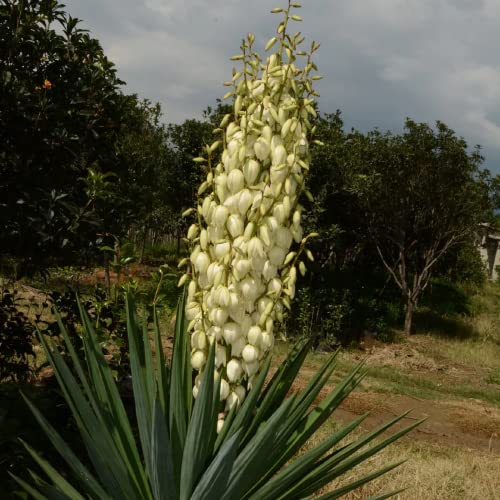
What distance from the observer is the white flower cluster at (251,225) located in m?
1.73

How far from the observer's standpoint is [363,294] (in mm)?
15320

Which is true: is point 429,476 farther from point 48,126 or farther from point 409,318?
point 409,318

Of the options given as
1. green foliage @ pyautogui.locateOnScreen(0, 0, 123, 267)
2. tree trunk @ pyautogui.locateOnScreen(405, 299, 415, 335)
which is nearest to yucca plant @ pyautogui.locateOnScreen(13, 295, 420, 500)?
green foliage @ pyautogui.locateOnScreen(0, 0, 123, 267)

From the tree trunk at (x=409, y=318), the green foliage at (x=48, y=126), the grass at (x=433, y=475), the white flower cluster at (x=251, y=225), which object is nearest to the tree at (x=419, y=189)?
the tree trunk at (x=409, y=318)

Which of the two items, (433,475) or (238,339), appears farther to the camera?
(433,475)

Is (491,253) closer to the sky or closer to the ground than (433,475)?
closer to the sky

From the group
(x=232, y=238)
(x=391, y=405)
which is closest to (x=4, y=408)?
(x=232, y=238)

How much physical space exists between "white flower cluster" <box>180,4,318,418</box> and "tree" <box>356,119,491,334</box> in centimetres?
1176

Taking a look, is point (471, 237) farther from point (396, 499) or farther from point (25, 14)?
point (25, 14)

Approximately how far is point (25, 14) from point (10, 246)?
1.39 metres

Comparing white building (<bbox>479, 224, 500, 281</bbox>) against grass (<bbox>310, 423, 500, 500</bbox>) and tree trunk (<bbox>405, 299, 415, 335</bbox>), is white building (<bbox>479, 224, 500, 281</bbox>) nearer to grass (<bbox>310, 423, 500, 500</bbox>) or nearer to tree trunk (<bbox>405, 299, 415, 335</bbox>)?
tree trunk (<bbox>405, 299, 415, 335</bbox>)

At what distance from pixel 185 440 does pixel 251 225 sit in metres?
0.72

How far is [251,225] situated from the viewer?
1701mm

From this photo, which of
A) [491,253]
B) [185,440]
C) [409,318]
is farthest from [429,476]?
[491,253]
